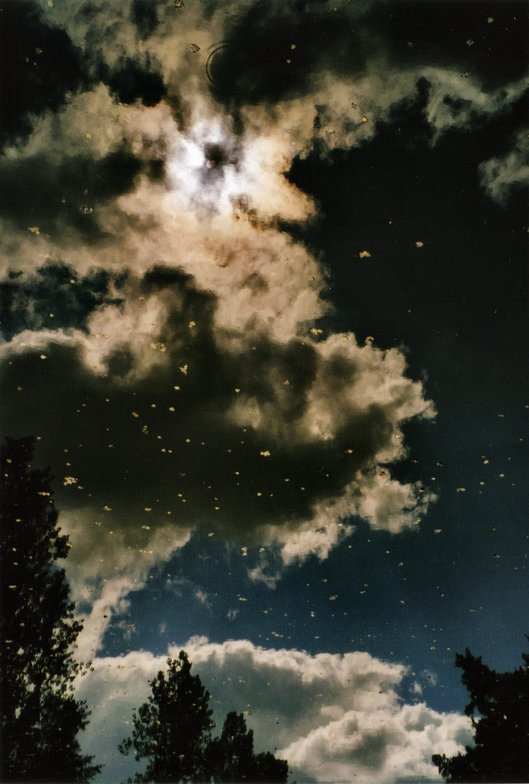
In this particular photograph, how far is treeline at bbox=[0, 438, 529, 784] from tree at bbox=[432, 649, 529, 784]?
0.04 metres

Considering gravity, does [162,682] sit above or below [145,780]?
above

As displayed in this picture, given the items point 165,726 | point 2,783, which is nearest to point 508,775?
point 165,726

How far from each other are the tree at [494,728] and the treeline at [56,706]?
0.04 m

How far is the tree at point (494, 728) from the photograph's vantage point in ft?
56.9

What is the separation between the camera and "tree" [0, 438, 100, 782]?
13500 mm

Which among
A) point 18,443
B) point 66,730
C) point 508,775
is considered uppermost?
point 18,443

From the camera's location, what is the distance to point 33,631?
566 inches

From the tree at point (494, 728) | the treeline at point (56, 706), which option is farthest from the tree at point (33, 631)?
the tree at point (494, 728)

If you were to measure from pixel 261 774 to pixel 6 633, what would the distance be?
14.5 meters

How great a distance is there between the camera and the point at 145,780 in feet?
54.8

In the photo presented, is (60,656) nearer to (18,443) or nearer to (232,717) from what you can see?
Result: (18,443)

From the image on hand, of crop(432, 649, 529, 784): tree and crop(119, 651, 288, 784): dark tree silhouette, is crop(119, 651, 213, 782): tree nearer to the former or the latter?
crop(119, 651, 288, 784): dark tree silhouette

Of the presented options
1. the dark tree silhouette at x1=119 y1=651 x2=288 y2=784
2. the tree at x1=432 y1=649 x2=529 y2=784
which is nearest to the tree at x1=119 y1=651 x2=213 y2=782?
the dark tree silhouette at x1=119 y1=651 x2=288 y2=784

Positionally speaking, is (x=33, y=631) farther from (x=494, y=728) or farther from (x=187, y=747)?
(x=494, y=728)
